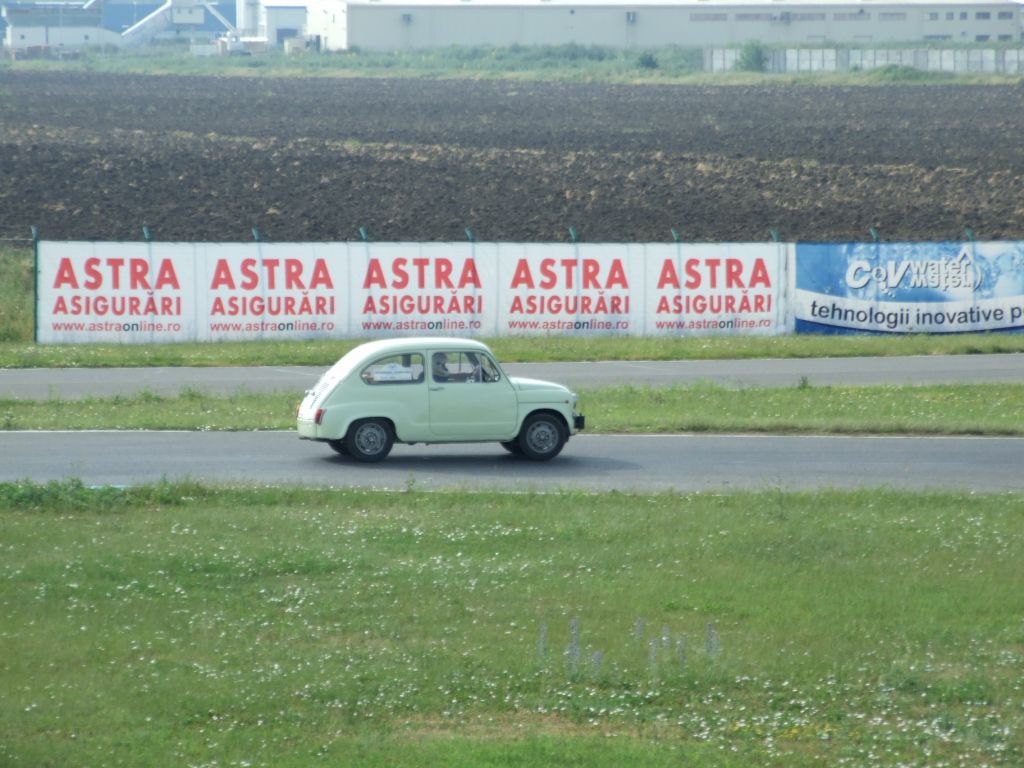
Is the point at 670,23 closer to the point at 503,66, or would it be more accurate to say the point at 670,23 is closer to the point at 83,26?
the point at 503,66

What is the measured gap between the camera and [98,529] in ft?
41.5

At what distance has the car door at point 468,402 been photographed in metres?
17.0

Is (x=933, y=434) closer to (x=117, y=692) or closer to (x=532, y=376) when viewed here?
(x=532, y=376)

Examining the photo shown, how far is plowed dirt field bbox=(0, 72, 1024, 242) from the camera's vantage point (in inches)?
1654

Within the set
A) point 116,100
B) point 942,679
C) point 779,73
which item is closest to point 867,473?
point 942,679

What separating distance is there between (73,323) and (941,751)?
989 inches

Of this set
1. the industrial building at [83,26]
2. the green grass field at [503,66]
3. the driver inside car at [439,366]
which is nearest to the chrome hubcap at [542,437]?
the driver inside car at [439,366]

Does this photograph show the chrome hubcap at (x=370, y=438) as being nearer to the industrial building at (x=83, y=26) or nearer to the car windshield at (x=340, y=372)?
the car windshield at (x=340, y=372)

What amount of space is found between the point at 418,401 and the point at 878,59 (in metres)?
105

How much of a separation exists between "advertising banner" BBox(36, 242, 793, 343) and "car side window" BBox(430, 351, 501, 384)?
13.9 meters

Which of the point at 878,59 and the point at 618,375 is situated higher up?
the point at 878,59

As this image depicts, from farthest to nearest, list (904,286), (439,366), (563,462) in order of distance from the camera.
Result: (904,286), (563,462), (439,366)

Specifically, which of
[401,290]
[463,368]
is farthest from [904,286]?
[463,368]

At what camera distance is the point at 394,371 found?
16953mm
